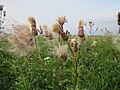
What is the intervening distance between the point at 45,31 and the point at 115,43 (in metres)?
2.58

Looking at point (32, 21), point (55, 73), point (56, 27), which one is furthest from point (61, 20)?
point (55, 73)

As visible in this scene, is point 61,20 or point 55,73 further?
point 55,73

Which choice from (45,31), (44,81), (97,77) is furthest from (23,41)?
(97,77)

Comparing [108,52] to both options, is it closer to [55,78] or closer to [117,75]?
[117,75]

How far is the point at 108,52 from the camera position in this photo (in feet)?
22.6

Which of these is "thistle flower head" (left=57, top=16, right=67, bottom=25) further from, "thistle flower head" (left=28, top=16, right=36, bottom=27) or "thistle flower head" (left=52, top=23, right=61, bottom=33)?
"thistle flower head" (left=28, top=16, right=36, bottom=27)

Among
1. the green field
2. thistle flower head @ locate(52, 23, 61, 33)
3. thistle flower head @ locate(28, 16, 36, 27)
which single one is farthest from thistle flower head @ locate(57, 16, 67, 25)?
the green field

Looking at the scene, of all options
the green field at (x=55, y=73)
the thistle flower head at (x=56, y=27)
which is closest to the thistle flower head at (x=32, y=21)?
the green field at (x=55, y=73)

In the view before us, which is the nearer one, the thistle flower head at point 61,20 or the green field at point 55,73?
the thistle flower head at point 61,20

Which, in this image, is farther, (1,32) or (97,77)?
(1,32)

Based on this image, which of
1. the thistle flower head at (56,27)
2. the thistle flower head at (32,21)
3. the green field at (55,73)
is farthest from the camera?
the green field at (55,73)

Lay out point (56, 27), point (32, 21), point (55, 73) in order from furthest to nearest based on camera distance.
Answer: point (55, 73), point (32, 21), point (56, 27)

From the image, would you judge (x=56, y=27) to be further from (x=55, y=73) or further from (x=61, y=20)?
(x=55, y=73)

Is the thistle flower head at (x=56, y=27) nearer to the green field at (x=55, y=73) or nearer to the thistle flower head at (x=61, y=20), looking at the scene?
the thistle flower head at (x=61, y=20)
